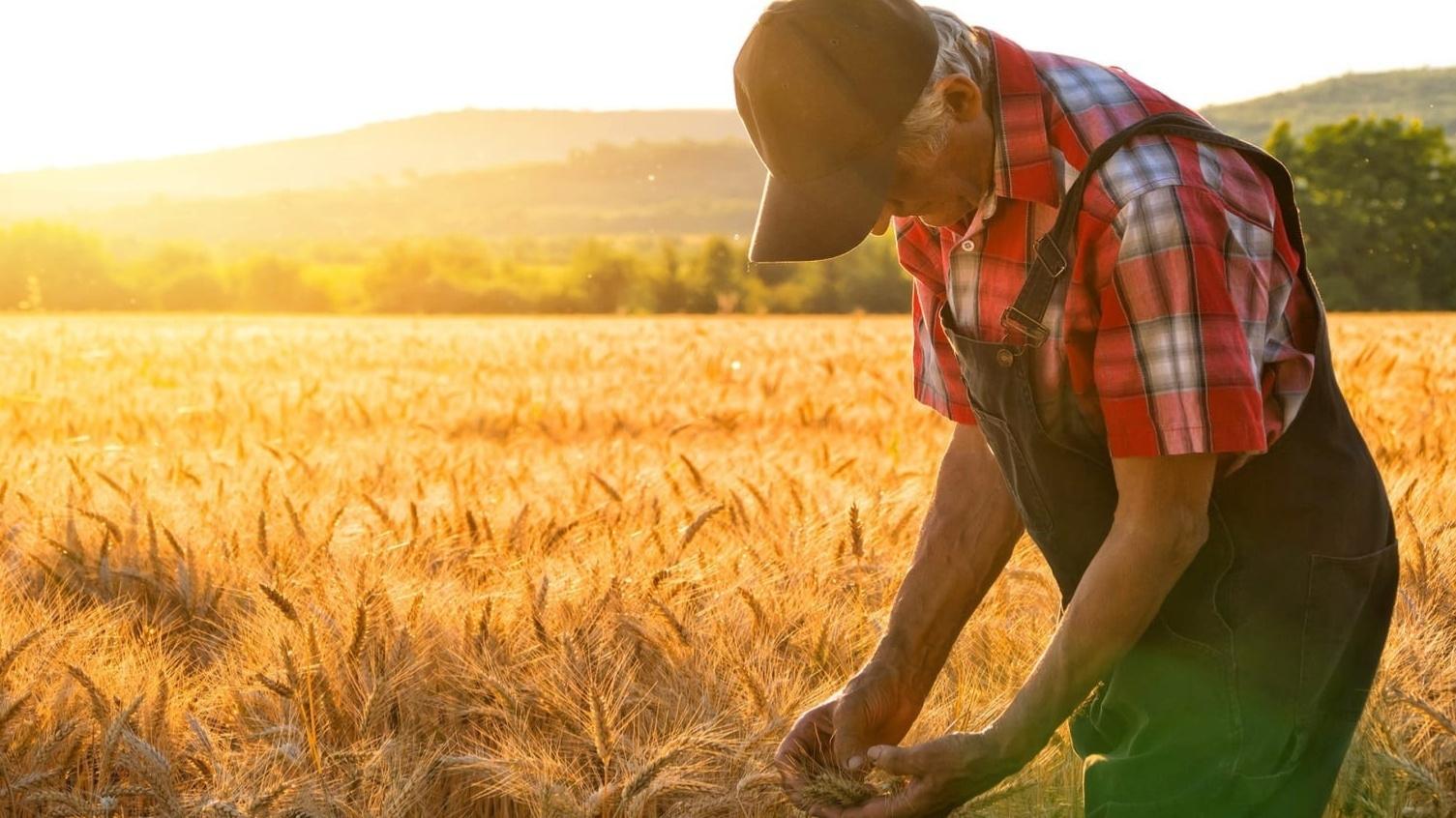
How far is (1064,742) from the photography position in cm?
196

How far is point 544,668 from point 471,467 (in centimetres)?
159

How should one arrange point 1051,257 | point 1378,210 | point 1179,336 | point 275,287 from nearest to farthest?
1. point 1179,336
2. point 1051,257
3. point 1378,210
4. point 275,287

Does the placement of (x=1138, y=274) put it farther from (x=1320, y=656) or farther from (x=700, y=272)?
(x=700, y=272)

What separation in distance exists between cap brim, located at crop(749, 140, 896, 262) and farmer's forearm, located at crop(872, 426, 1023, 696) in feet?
1.63

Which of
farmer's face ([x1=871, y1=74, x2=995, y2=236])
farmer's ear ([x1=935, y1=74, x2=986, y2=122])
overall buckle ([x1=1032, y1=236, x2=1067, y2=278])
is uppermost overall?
farmer's ear ([x1=935, y1=74, x2=986, y2=122])

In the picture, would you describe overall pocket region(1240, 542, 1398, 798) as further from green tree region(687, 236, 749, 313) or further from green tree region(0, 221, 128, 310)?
green tree region(0, 221, 128, 310)

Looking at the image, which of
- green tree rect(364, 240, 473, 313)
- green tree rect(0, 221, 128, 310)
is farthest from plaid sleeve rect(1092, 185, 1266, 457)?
green tree rect(0, 221, 128, 310)

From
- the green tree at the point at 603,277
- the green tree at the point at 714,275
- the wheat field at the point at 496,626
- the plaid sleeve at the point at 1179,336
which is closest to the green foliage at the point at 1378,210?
the green tree at the point at 714,275

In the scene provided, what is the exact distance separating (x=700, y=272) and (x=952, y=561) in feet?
155

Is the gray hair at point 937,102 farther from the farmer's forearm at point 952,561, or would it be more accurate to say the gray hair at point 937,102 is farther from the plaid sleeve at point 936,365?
the farmer's forearm at point 952,561

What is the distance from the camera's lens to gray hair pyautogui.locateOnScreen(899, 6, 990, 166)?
1.50m

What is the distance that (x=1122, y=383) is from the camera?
141cm

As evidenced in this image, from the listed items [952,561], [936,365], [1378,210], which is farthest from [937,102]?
[1378,210]

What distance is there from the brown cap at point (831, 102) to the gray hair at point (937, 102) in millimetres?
13
